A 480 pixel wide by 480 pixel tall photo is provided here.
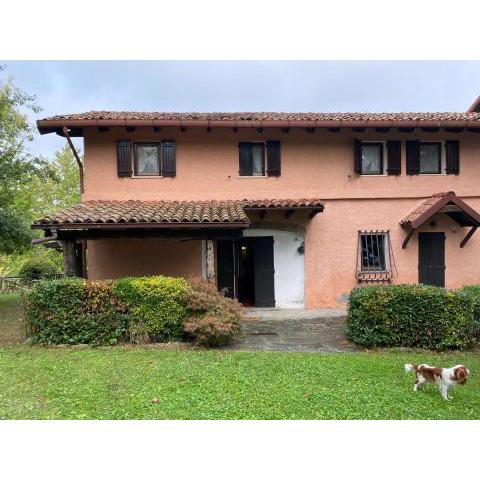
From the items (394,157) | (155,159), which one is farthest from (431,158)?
(155,159)

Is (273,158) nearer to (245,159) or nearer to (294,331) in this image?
(245,159)

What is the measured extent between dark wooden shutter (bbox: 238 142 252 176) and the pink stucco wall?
0.56ft

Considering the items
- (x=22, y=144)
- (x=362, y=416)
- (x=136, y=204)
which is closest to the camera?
(x=362, y=416)

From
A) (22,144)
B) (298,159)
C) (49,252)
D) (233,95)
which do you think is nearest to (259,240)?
(298,159)

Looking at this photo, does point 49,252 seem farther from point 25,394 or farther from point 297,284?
point 25,394

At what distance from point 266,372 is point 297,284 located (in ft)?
20.2

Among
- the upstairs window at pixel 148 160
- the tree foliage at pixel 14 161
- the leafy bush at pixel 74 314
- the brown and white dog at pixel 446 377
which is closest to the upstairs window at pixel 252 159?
the upstairs window at pixel 148 160

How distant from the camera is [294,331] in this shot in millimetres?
8492

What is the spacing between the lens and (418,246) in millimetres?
11617

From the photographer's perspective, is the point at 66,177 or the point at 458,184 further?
the point at 66,177

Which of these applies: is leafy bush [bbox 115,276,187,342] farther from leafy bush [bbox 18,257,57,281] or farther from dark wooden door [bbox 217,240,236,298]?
leafy bush [bbox 18,257,57,281]

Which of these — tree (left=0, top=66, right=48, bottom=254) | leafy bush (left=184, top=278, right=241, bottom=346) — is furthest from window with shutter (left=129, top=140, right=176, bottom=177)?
leafy bush (left=184, top=278, right=241, bottom=346)

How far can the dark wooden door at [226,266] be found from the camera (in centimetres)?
1159

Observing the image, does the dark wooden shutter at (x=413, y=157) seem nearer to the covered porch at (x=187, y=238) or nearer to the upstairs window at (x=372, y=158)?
the upstairs window at (x=372, y=158)
